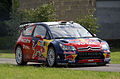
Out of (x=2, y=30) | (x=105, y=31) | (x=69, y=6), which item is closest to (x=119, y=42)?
(x=105, y=31)

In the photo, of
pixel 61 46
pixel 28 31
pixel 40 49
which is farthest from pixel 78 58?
pixel 28 31

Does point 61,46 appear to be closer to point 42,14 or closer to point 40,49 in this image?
point 40,49

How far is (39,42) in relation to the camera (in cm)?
1509

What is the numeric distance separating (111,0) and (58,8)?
467 cm

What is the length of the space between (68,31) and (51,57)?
1.34 m

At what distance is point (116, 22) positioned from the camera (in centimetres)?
3928

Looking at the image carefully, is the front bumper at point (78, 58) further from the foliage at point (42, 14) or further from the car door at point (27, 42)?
the foliage at point (42, 14)

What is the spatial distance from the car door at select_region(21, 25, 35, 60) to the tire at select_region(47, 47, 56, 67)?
4.98 ft

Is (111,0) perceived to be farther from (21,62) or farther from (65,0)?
(21,62)

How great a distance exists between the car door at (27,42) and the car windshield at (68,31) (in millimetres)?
1138

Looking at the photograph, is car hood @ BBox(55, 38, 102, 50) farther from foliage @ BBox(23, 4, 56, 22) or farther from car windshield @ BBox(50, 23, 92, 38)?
foliage @ BBox(23, 4, 56, 22)

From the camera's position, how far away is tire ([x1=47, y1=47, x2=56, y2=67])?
14016 mm

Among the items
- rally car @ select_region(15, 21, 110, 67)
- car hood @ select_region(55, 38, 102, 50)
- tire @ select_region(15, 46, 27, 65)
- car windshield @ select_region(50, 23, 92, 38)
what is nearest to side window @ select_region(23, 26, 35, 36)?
rally car @ select_region(15, 21, 110, 67)

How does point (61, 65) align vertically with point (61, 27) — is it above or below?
below
